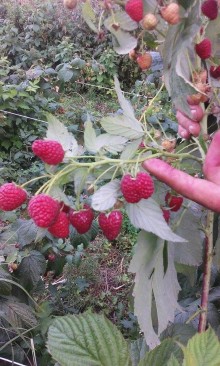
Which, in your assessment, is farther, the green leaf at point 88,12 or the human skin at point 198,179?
the green leaf at point 88,12

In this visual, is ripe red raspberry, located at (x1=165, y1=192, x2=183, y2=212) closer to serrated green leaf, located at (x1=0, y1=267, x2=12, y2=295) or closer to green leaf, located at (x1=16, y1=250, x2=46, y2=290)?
serrated green leaf, located at (x1=0, y1=267, x2=12, y2=295)

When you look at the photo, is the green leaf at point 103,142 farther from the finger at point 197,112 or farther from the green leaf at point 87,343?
the green leaf at point 87,343

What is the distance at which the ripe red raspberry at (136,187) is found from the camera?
0.56 meters

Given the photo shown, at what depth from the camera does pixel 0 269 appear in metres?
1.23

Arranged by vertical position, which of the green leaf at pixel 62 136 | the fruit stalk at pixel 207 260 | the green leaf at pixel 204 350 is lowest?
the fruit stalk at pixel 207 260

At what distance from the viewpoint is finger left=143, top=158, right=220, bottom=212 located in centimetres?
58

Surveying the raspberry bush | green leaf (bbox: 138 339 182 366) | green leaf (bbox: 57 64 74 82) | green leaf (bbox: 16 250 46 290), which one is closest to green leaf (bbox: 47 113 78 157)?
the raspberry bush

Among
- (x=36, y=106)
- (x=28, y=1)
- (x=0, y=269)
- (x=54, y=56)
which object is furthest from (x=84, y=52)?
(x=0, y=269)

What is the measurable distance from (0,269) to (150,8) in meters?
0.77

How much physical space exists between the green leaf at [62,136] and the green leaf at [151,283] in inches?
5.2

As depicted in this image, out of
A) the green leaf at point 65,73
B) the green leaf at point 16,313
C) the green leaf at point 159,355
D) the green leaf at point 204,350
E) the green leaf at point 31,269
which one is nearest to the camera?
the green leaf at point 204,350

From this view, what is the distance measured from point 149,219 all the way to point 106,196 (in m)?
0.05

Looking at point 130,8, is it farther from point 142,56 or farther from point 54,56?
point 54,56

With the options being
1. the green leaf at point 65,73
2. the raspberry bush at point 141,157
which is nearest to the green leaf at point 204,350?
the raspberry bush at point 141,157
